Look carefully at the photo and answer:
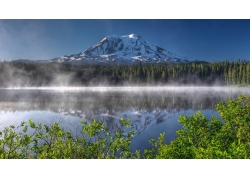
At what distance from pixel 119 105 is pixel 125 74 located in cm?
89

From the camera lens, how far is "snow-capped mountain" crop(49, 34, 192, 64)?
411 centimetres

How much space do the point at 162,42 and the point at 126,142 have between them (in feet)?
7.16


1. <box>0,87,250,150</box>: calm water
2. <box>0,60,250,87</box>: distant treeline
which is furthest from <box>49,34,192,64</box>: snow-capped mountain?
<box>0,87,250,150</box>: calm water

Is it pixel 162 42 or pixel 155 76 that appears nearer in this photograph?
pixel 162 42

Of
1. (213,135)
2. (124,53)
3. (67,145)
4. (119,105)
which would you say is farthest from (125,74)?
(213,135)

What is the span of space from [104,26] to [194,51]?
1735mm

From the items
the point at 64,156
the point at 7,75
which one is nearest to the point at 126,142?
the point at 64,156

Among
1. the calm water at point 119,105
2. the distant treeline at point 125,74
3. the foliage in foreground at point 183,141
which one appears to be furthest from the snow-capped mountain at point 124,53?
the foliage in foreground at point 183,141
